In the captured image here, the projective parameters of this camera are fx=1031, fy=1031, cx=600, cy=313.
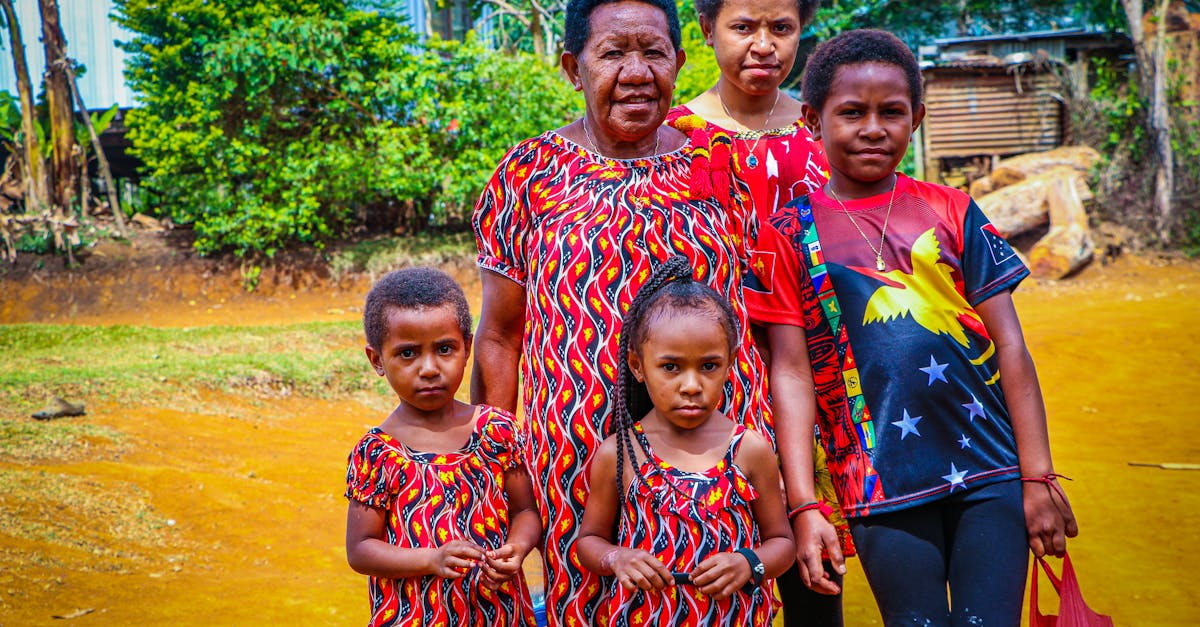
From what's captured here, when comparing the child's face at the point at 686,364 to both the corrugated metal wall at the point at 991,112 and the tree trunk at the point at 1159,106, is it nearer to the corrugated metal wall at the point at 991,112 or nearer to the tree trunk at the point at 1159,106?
the tree trunk at the point at 1159,106

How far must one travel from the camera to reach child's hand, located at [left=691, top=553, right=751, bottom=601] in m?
2.05

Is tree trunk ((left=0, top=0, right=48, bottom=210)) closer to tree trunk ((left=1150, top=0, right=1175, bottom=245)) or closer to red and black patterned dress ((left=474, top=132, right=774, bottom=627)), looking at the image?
red and black patterned dress ((left=474, top=132, right=774, bottom=627))

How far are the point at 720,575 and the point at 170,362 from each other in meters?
8.37

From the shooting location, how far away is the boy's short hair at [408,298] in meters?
2.46

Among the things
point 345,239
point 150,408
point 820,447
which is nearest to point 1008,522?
point 820,447

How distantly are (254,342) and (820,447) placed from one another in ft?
30.5

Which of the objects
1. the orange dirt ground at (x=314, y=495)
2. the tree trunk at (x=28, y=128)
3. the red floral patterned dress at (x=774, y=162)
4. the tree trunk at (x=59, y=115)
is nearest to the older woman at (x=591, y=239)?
the red floral patterned dress at (x=774, y=162)

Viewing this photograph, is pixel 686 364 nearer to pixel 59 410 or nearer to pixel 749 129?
pixel 749 129

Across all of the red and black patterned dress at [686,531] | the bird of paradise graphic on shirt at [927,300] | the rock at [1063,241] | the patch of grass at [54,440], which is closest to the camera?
the red and black patterned dress at [686,531]

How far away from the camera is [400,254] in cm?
1439

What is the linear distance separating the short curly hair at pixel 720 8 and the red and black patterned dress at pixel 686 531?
127cm

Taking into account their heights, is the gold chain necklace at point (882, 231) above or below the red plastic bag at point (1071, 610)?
above

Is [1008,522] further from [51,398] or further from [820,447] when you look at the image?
[51,398]

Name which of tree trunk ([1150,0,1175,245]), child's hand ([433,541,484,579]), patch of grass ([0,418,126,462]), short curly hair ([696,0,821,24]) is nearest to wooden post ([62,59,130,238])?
patch of grass ([0,418,126,462])
